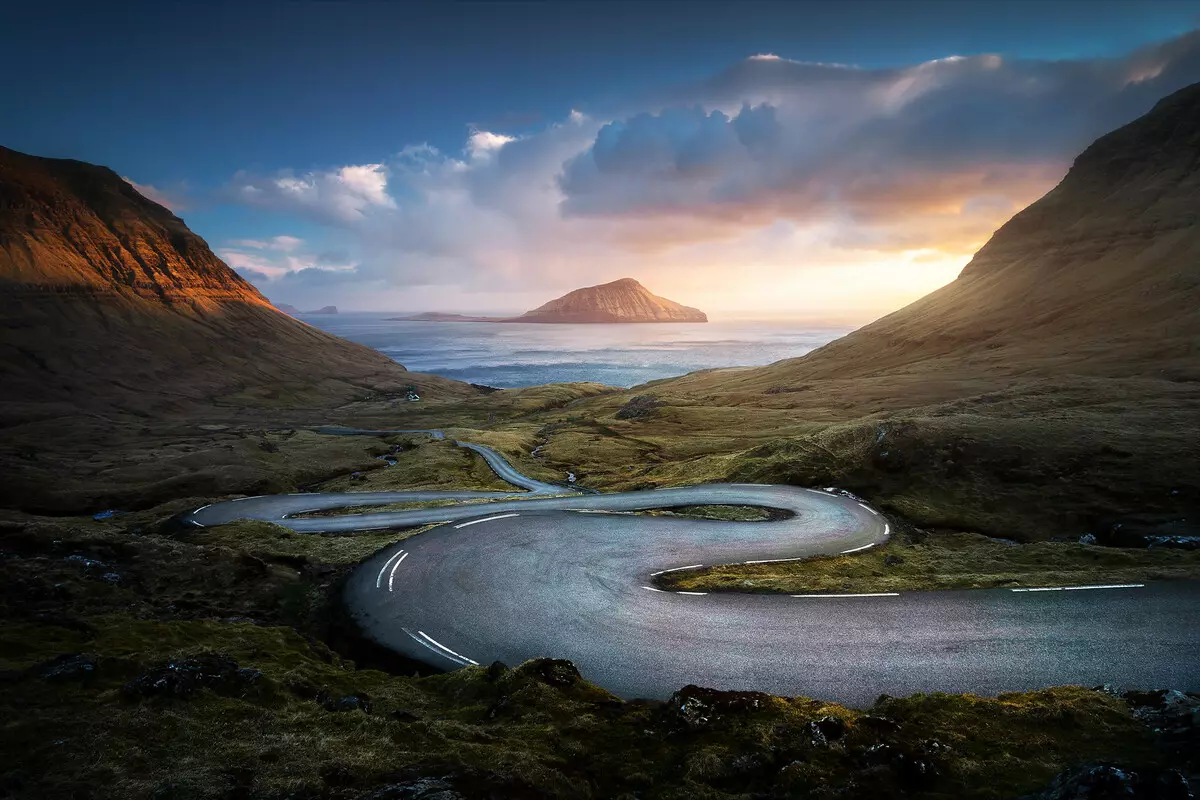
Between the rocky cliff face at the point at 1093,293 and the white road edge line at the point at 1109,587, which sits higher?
the rocky cliff face at the point at 1093,293

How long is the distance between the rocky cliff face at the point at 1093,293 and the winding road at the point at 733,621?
95.4 m

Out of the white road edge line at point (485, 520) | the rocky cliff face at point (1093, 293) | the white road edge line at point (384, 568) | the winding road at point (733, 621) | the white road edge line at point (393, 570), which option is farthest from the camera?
the rocky cliff face at point (1093, 293)

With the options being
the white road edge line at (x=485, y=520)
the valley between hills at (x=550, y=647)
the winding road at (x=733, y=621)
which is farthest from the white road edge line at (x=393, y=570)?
the white road edge line at (x=485, y=520)

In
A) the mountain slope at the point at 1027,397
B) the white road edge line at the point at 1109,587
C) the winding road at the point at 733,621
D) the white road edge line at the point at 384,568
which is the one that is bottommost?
the white road edge line at the point at 384,568

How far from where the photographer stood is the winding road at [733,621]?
59.4 ft

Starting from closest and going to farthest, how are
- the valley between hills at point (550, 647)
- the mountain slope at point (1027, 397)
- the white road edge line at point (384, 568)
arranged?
1. the valley between hills at point (550, 647)
2. the white road edge line at point (384, 568)
3. the mountain slope at point (1027, 397)

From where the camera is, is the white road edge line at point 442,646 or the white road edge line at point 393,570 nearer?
the white road edge line at point 442,646

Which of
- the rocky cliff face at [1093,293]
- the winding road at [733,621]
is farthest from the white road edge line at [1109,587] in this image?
the rocky cliff face at [1093,293]

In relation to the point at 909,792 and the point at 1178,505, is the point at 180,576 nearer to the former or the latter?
the point at 909,792

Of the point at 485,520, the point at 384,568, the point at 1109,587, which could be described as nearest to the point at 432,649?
the point at 384,568

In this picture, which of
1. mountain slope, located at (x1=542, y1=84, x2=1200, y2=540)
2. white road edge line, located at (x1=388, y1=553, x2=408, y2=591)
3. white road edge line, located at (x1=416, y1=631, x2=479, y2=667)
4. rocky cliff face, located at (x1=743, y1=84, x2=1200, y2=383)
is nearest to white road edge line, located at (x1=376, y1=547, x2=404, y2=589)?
white road edge line, located at (x1=388, y1=553, x2=408, y2=591)

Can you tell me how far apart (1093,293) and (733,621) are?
589ft

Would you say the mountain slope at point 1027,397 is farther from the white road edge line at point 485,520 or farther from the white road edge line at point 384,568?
the white road edge line at point 384,568

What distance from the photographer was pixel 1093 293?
143 meters
